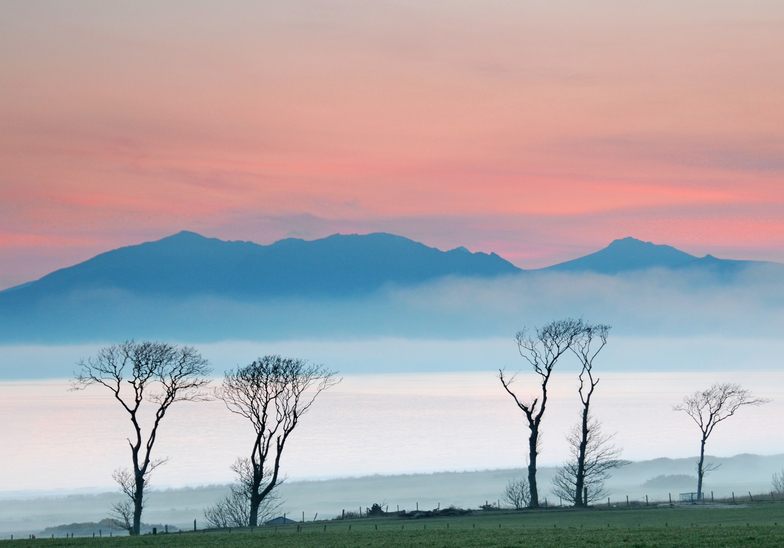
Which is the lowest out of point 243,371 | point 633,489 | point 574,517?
point 633,489

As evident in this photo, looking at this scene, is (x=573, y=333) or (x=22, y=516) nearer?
(x=573, y=333)

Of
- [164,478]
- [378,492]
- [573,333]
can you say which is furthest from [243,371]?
[164,478]

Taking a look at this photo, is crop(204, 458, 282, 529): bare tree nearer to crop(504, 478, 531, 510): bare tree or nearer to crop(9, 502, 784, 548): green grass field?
crop(9, 502, 784, 548): green grass field

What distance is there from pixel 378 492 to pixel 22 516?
6247 cm

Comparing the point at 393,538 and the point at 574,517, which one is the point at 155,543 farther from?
the point at 574,517

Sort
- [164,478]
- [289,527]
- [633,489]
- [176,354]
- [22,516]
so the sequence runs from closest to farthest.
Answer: [289,527], [176,354], [22,516], [164,478], [633,489]

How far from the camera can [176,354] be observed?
6781cm

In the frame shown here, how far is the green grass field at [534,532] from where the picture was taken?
39781 mm

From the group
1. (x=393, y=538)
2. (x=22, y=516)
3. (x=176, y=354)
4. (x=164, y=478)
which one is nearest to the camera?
(x=393, y=538)

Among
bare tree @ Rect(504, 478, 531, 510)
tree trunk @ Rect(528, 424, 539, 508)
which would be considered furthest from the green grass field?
bare tree @ Rect(504, 478, 531, 510)

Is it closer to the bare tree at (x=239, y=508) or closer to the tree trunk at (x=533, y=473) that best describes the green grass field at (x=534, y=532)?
the tree trunk at (x=533, y=473)

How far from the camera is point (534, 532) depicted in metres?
45.9

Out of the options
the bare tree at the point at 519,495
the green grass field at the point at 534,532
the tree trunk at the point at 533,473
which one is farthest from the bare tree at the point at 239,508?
the bare tree at the point at 519,495

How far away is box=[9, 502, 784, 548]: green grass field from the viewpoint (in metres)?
39.8
